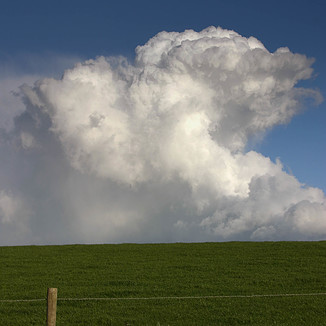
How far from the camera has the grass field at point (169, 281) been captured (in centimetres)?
1622

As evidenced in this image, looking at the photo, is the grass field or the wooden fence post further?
the grass field

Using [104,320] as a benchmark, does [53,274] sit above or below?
above

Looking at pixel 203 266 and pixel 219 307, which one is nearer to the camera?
pixel 219 307

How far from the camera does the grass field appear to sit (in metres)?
16.2

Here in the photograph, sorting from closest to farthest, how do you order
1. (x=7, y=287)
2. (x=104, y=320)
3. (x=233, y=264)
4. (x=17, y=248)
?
(x=104, y=320) → (x=7, y=287) → (x=233, y=264) → (x=17, y=248)

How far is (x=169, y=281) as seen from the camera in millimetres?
22125

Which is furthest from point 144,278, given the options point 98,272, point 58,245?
point 58,245

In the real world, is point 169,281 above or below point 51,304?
above

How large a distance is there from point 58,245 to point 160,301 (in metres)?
21.1

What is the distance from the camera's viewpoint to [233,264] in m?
26.9

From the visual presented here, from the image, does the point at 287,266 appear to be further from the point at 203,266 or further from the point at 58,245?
the point at 58,245

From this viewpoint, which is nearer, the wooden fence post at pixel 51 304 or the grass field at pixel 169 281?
the wooden fence post at pixel 51 304

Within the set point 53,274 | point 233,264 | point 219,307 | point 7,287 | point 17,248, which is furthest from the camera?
point 17,248

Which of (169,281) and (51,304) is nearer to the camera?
(51,304)
